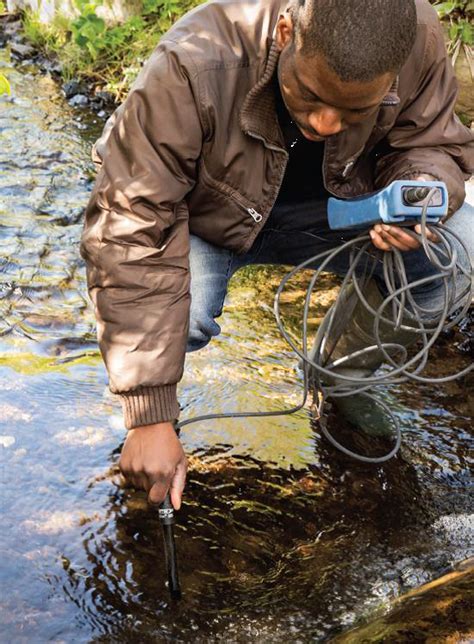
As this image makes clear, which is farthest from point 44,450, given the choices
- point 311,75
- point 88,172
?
point 88,172

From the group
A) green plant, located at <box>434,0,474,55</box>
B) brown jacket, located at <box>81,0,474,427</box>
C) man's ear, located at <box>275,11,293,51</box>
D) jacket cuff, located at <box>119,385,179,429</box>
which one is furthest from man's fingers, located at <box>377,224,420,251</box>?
green plant, located at <box>434,0,474,55</box>

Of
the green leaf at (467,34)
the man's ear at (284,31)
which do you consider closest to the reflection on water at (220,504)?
the man's ear at (284,31)

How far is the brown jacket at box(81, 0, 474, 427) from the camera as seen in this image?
2408 millimetres

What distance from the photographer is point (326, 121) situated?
2.43 m

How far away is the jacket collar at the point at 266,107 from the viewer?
8.45 feet

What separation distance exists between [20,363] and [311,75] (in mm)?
1809

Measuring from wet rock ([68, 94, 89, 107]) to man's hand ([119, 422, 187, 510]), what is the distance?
5371mm

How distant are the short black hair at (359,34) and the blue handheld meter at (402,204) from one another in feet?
1.18

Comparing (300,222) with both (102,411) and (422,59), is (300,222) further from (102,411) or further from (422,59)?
(102,411)

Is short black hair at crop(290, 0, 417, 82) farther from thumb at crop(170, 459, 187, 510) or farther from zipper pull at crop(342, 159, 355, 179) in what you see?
thumb at crop(170, 459, 187, 510)

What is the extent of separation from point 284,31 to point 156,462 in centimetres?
127

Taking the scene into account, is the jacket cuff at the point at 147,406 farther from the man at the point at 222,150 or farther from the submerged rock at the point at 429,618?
the submerged rock at the point at 429,618

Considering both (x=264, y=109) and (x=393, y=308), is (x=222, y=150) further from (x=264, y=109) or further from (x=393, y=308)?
(x=393, y=308)

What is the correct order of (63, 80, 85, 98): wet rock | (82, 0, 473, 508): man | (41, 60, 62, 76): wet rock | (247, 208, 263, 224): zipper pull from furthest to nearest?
→ (41, 60, 62, 76): wet rock
(63, 80, 85, 98): wet rock
(247, 208, 263, 224): zipper pull
(82, 0, 473, 508): man
